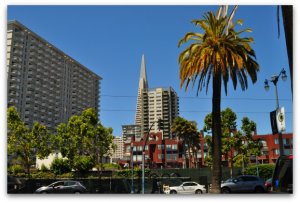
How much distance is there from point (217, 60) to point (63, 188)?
7.97 meters

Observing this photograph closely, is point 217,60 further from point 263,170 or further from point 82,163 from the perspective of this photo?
point 263,170

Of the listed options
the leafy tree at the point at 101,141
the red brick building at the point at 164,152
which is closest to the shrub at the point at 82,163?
the leafy tree at the point at 101,141

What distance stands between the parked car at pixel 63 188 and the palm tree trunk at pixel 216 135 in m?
5.06

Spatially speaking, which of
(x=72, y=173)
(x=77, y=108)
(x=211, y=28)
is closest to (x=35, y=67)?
(x=77, y=108)

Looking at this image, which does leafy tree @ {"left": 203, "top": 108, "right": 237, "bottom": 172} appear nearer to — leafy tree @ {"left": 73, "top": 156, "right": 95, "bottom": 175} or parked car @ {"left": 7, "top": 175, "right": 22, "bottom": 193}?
leafy tree @ {"left": 73, "top": 156, "right": 95, "bottom": 175}

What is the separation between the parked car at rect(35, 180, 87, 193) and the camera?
13.8m

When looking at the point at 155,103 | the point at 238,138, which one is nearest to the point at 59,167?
the point at 238,138

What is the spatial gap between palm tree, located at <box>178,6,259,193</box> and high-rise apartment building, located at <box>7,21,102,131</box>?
71600 millimetres

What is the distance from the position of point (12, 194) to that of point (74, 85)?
8424 cm

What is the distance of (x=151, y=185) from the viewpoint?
19797 mm

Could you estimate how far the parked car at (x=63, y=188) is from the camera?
1379cm

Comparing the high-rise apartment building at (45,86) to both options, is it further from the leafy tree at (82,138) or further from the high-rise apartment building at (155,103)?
the high-rise apartment building at (155,103)

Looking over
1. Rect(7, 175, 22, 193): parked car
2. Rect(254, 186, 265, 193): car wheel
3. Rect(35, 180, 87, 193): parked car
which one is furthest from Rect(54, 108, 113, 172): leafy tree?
Rect(254, 186, 265, 193): car wheel

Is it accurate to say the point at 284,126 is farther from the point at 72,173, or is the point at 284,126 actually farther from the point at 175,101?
the point at 72,173
